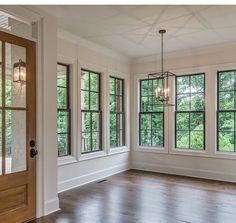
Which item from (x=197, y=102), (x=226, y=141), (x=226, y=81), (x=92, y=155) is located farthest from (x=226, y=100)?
(x=92, y=155)

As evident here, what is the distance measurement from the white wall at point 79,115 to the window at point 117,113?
0.63 feet

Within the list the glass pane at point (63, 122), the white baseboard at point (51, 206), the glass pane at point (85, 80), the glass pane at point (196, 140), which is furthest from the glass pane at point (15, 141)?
the glass pane at point (196, 140)

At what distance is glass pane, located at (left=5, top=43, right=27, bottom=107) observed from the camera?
10.1 feet

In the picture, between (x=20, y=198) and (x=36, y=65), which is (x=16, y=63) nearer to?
(x=36, y=65)

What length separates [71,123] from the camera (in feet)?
15.6

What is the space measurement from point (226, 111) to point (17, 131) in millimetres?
4209

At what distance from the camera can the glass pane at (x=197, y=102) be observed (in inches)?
221

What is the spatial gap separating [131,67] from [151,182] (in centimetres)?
299

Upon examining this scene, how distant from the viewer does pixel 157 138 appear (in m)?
6.22

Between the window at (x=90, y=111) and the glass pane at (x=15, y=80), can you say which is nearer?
the glass pane at (x=15, y=80)

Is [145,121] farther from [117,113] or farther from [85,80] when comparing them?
[85,80]

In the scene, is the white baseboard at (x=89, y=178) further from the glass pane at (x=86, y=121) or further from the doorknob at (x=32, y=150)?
the doorknob at (x=32, y=150)

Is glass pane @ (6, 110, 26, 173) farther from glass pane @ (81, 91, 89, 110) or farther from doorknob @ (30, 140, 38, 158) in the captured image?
glass pane @ (81, 91, 89, 110)

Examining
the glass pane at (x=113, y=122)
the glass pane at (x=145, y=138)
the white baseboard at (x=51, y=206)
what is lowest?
the white baseboard at (x=51, y=206)
